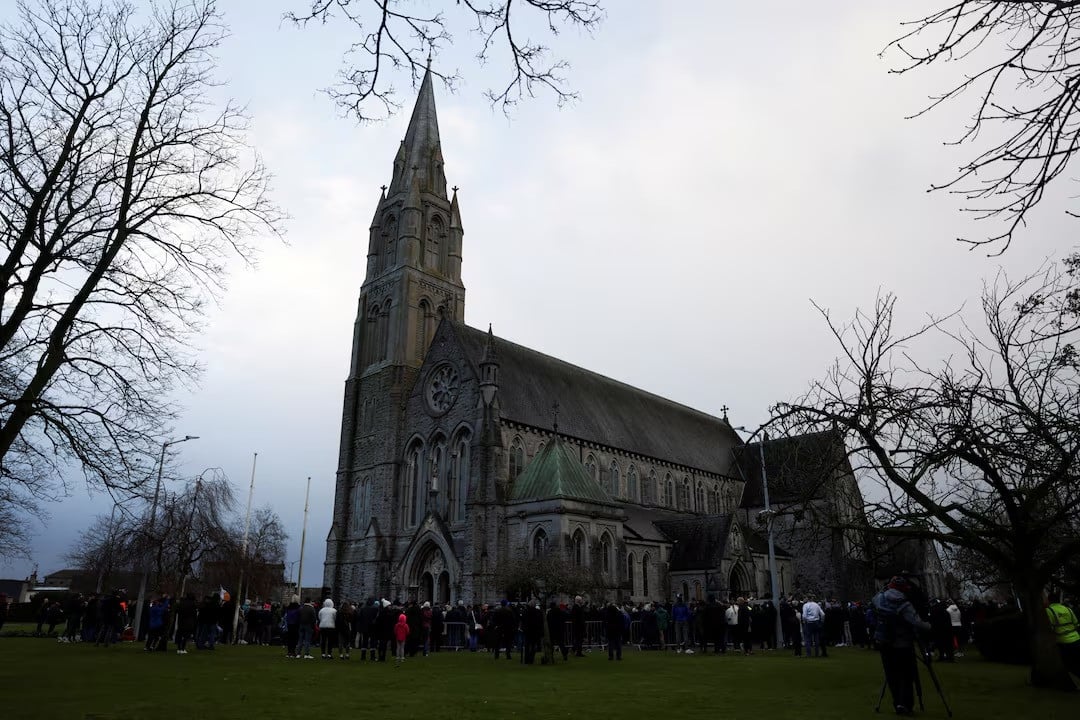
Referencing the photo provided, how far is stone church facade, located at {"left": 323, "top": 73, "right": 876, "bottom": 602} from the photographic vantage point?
126 feet

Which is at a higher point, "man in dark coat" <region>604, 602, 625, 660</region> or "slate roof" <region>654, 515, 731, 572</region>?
"slate roof" <region>654, 515, 731, 572</region>

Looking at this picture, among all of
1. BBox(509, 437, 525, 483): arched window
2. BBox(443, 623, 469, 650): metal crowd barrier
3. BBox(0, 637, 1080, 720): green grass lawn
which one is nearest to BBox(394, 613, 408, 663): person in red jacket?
BBox(0, 637, 1080, 720): green grass lawn

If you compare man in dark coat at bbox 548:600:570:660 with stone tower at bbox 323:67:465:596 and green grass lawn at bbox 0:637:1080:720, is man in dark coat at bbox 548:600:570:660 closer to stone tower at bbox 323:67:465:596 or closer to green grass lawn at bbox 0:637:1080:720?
green grass lawn at bbox 0:637:1080:720

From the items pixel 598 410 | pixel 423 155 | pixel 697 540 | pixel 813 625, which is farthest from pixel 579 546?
pixel 423 155

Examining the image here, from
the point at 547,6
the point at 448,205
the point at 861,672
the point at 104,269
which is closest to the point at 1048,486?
the point at 861,672

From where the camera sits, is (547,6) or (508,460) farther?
(508,460)

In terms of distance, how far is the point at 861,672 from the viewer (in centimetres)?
1622

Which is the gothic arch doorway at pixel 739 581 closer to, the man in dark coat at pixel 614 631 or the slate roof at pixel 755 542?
the slate roof at pixel 755 542

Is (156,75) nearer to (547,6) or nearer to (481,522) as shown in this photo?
(547,6)

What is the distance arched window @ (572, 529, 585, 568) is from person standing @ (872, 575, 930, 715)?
26.7 m

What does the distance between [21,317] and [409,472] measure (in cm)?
3308

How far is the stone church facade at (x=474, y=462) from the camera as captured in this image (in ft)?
126

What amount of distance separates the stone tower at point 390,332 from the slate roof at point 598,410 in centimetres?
520

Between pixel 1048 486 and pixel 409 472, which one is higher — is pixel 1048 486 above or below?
below
